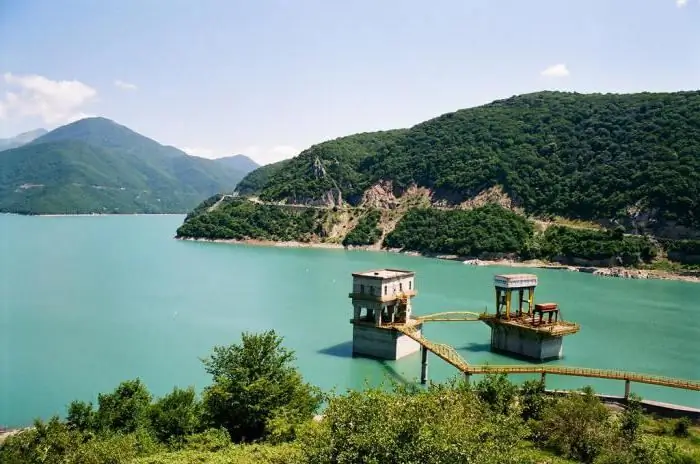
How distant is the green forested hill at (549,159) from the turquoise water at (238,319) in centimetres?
2843

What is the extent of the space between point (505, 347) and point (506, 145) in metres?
112

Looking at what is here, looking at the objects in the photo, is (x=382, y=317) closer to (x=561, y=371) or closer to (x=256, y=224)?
(x=561, y=371)

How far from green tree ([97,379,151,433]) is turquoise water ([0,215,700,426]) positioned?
9.90 m

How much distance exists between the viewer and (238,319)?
6128 cm

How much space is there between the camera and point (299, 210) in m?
156

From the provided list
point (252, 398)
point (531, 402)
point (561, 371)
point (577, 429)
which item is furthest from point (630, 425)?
point (252, 398)

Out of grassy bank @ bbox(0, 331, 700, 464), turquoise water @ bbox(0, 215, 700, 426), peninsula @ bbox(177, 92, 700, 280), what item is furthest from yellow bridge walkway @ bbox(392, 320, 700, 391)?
peninsula @ bbox(177, 92, 700, 280)

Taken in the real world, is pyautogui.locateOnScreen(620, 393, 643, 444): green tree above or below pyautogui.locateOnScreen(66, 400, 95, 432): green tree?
above

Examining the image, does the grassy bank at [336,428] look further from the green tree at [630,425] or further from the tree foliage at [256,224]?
the tree foliage at [256,224]

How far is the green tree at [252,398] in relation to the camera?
26.1 m

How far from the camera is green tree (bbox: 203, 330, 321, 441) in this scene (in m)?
26.1

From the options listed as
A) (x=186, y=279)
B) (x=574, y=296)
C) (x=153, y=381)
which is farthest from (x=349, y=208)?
(x=153, y=381)

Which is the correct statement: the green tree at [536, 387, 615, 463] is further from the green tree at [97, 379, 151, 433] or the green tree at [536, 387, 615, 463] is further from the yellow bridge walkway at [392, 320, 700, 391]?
the green tree at [97, 379, 151, 433]

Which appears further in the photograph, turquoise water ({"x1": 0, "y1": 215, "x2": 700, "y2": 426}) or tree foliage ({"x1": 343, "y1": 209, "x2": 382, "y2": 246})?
tree foliage ({"x1": 343, "y1": 209, "x2": 382, "y2": 246})
